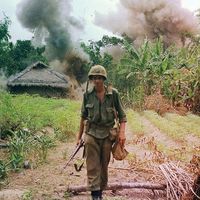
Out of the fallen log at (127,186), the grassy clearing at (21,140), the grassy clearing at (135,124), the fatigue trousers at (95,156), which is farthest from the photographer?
the grassy clearing at (135,124)

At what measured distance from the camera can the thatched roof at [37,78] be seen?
98.8 ft

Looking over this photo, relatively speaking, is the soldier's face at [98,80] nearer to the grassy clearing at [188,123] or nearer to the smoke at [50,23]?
the grassy clearing at [188,123]

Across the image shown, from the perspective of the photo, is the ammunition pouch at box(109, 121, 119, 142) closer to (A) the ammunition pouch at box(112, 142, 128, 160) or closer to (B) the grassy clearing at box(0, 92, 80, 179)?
(A) the ammunition pouch at box(112, 142, 128, 160)

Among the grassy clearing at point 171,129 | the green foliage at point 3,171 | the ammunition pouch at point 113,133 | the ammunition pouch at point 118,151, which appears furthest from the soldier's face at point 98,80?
the grassy clearing at point 171,129

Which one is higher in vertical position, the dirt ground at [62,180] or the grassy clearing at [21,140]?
the grassy clearing at [21,140]

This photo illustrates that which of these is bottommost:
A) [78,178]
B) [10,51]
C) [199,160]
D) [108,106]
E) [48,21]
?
[78,178]

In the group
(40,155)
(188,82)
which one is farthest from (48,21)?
(40,155)

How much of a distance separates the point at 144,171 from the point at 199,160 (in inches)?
80.5

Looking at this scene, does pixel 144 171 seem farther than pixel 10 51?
No

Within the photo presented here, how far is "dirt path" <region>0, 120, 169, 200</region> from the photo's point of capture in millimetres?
6203

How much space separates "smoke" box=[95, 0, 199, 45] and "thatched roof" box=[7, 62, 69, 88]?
6380mm

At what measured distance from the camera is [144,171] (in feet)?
24.9

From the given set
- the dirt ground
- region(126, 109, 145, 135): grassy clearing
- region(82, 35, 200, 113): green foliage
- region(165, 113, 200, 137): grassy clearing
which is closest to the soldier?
the dirt ground

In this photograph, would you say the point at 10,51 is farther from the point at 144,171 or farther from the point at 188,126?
the point at 144,171
